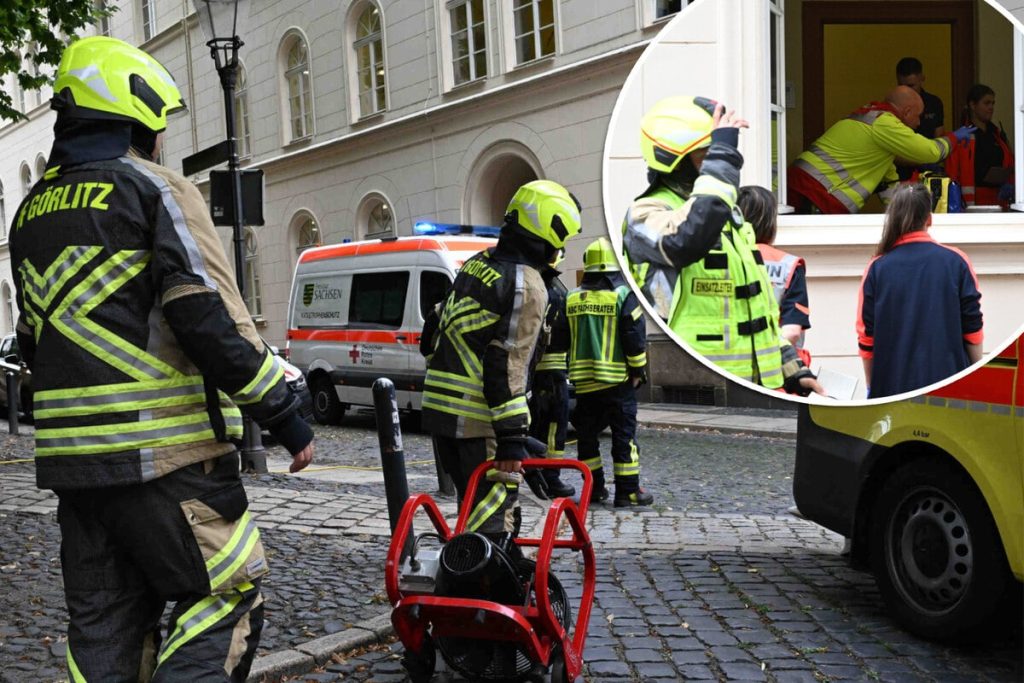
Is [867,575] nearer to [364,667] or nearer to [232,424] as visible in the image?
[364,667]

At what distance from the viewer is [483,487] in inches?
180

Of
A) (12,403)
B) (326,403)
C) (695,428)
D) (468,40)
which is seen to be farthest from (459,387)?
(468,40)

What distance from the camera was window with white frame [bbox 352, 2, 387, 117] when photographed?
2250 centimetres

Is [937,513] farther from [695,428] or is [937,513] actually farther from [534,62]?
[534,62]

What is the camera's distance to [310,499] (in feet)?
25.6

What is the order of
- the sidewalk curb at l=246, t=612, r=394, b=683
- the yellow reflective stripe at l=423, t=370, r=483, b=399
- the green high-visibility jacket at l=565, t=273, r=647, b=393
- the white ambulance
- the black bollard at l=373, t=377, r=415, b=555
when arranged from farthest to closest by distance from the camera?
the white ambulance
the green high-visibility jacket at l=565, t=273, r=647, b=393
the black bollard at l=373, t=377, r=415, b=555
the yellow reflective stripe at l=423, t=370, r=483, b=399
the sidewalk curb at l=246, t=612, r=394, b=683

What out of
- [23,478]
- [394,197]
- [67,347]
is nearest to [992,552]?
[67,347]

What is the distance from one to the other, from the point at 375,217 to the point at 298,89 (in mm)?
4015

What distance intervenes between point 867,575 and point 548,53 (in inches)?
532

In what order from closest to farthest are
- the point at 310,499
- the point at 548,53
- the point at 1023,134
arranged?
the point at 1023,134 < the point at 310,499 < the point at 548,53

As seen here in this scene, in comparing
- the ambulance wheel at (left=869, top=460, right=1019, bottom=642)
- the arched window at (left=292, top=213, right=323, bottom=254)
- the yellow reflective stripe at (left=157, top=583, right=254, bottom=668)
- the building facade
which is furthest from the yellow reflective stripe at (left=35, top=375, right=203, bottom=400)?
the arched window at (left=292, top=213, right=323, bottom=254)

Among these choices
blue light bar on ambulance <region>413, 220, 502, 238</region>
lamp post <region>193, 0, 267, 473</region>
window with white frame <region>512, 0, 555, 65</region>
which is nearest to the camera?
lamp post <region>193, 0, 267, 473</region>

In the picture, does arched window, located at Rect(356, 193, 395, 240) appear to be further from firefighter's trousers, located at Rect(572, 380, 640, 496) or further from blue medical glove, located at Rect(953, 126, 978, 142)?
blue medical glove, located at Rect(953, 126, 978, 142)

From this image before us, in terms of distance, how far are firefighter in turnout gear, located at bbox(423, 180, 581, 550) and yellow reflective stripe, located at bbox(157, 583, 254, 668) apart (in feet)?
5.95
